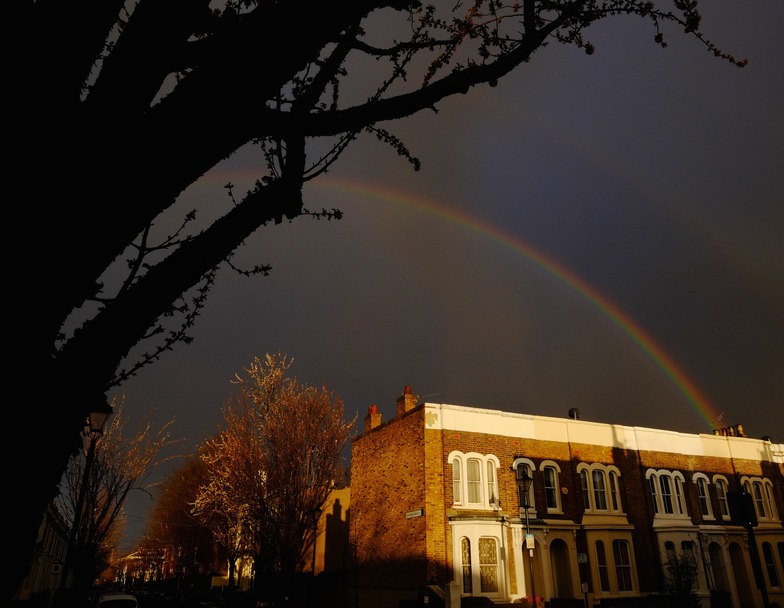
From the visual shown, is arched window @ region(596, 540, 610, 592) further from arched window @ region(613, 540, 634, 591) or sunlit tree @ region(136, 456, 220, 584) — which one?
sunlit tree @ region(136, 456, 220, 584)

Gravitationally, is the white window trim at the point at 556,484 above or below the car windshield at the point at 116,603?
above

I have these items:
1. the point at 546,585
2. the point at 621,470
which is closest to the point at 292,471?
the point at 546,585

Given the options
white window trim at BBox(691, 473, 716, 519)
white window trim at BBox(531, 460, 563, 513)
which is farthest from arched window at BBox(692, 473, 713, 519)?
white window trim at BBox(531, 460, 563, 513)

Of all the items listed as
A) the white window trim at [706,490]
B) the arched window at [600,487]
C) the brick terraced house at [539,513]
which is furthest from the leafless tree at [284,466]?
the white window trim at [706,490]

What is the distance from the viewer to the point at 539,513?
24328mm

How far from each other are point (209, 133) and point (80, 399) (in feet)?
3.47

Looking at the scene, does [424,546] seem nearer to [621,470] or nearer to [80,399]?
[621,470]

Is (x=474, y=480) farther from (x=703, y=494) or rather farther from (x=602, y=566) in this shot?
(x=703, y=494)

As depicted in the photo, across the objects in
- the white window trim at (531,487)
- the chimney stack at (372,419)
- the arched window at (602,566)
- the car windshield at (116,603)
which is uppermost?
the chimney stack at (372,419)

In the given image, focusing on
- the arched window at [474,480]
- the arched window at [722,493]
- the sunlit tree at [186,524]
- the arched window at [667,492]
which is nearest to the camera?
the arched window at [474,480]

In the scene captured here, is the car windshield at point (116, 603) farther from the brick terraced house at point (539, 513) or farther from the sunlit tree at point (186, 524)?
the sunlit tree at point (186, 524)

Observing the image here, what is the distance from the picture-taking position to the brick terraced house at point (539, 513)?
72.8 feet

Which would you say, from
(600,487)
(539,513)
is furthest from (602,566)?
(539,513)

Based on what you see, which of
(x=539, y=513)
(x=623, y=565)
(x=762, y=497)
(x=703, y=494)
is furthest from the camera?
(x=762, y=497)
